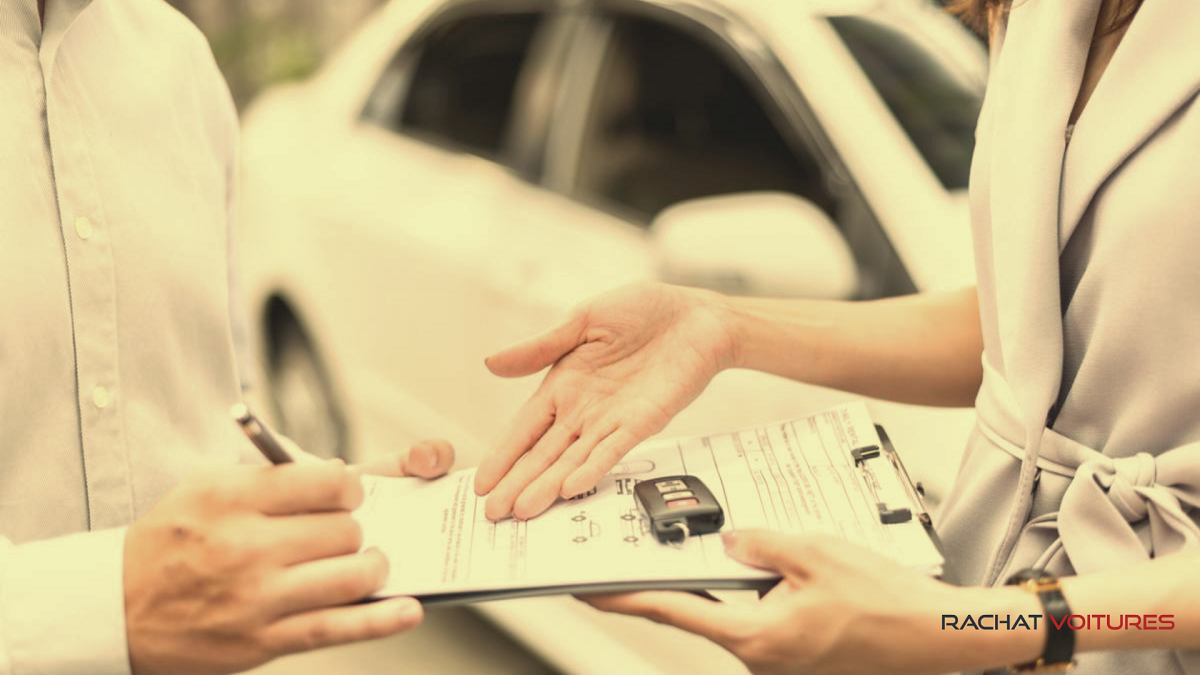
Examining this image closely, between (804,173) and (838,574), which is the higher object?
(804,173)

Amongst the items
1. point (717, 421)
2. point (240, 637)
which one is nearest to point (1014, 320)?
point (240, 637)

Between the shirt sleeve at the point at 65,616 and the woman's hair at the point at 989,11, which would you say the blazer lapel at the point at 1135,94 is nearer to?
the woman's hair at the point at 989,11

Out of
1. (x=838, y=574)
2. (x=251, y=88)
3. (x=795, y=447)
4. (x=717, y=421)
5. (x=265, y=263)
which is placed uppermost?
(x=251, y=88)

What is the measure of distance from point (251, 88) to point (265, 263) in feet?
10.9

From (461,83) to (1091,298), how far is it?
2.13 meters

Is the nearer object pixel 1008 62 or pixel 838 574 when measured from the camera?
pixel 838 574

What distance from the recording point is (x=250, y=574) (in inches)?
35.9

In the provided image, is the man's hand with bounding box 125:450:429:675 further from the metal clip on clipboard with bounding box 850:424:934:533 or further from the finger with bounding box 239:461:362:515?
the metal clip on clipboard with bounding box 850:424:934:533

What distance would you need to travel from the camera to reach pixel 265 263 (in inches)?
127

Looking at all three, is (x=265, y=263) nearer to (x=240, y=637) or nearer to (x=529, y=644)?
(x=529, y=644)

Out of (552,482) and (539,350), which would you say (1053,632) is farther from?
(539,350)

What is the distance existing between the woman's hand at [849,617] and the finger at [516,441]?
290 millimetres

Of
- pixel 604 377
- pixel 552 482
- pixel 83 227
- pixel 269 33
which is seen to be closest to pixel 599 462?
pixel 552 482

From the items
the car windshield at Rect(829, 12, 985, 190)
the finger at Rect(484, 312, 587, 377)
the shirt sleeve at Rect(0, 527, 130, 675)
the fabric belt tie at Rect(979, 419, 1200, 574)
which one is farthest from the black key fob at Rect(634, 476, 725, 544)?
the car windshield at Rect(829, 12, 985, 190)
